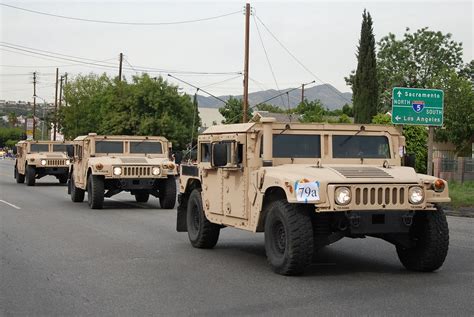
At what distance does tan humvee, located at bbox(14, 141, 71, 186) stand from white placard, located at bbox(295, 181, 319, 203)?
23538 mm

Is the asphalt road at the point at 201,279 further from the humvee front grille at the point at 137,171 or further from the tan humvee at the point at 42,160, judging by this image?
the tan humvee at the point at 42,160

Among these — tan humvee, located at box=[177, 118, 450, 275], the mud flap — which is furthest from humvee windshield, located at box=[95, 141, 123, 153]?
tan humvee, located at box=[177, 118, 450, 275]

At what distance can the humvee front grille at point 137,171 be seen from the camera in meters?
19.2

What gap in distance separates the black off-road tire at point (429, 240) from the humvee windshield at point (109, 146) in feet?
41.5

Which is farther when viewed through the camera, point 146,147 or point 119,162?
point 146,147

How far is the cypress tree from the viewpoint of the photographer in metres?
47.3

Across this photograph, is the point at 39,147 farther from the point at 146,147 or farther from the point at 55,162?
the point at 146,147

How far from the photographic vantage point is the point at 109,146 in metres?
20.7

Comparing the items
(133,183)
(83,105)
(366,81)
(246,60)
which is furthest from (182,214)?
(83,105)

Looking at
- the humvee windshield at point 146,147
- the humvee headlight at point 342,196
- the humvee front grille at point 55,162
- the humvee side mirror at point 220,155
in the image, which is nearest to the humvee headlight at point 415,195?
the humvee headlight at point 342,196

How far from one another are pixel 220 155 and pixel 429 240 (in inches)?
117

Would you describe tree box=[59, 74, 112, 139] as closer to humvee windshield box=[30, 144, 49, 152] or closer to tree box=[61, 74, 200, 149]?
tree box=[61, 74, 200, 149]

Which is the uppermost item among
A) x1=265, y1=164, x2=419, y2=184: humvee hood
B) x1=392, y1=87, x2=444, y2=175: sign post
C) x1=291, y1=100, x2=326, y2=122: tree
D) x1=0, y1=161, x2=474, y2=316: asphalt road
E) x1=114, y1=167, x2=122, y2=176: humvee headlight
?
x1=291, y1=100, x2=326, y2=122: tree

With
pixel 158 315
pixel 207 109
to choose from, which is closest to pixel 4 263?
pixel 158 315
